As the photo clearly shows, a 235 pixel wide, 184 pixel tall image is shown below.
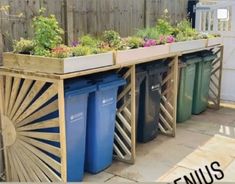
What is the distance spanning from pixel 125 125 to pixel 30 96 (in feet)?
4.26

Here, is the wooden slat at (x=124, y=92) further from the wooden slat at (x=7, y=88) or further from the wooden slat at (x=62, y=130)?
the wooden slat at (x=7, y=88)

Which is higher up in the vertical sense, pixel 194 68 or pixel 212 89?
pixel 194 68

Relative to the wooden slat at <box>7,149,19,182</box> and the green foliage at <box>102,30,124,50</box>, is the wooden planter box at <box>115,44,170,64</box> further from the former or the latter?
the wooden slat at <box>7,149,19,182</box>

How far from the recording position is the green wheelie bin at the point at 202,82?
591 centimetres

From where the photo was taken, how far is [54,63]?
3127mm

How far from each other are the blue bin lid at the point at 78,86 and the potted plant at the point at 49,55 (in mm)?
191

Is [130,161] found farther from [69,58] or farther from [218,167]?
[69,58]

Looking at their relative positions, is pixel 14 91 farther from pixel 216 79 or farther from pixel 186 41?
pixel 216 79

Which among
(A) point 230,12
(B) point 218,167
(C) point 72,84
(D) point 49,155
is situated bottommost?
(B) point 218,167

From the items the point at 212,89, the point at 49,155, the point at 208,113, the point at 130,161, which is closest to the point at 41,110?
the point at 49,155

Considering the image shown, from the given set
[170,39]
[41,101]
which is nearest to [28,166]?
[41,101]

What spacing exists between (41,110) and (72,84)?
0.37 m

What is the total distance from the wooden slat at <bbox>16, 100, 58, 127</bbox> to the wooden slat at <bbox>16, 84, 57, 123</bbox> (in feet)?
0.11

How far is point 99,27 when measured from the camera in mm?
4738
